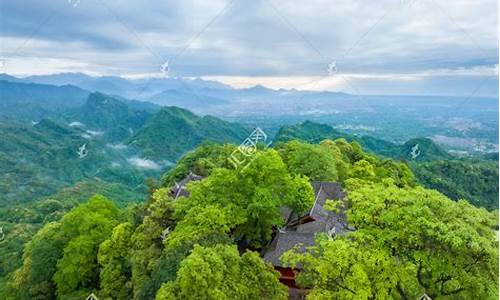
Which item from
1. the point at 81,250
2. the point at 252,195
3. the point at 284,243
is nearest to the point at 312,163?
the point at 252,195

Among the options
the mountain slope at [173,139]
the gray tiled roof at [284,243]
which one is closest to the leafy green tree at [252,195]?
the gray tiled roof at [284,243]

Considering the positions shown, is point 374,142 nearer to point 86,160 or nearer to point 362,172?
point 362,172

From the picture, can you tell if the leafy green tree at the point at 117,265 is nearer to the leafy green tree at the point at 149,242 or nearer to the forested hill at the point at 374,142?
the leafy green tree at the point at 149,242

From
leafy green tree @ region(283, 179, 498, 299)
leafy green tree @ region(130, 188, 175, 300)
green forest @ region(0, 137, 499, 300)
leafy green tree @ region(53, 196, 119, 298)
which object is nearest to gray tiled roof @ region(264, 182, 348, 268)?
green forest @ region(0, 137, 499, 300)

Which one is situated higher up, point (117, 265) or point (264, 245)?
point (264, 245)

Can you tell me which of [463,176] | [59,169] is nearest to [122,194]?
[59,169]
